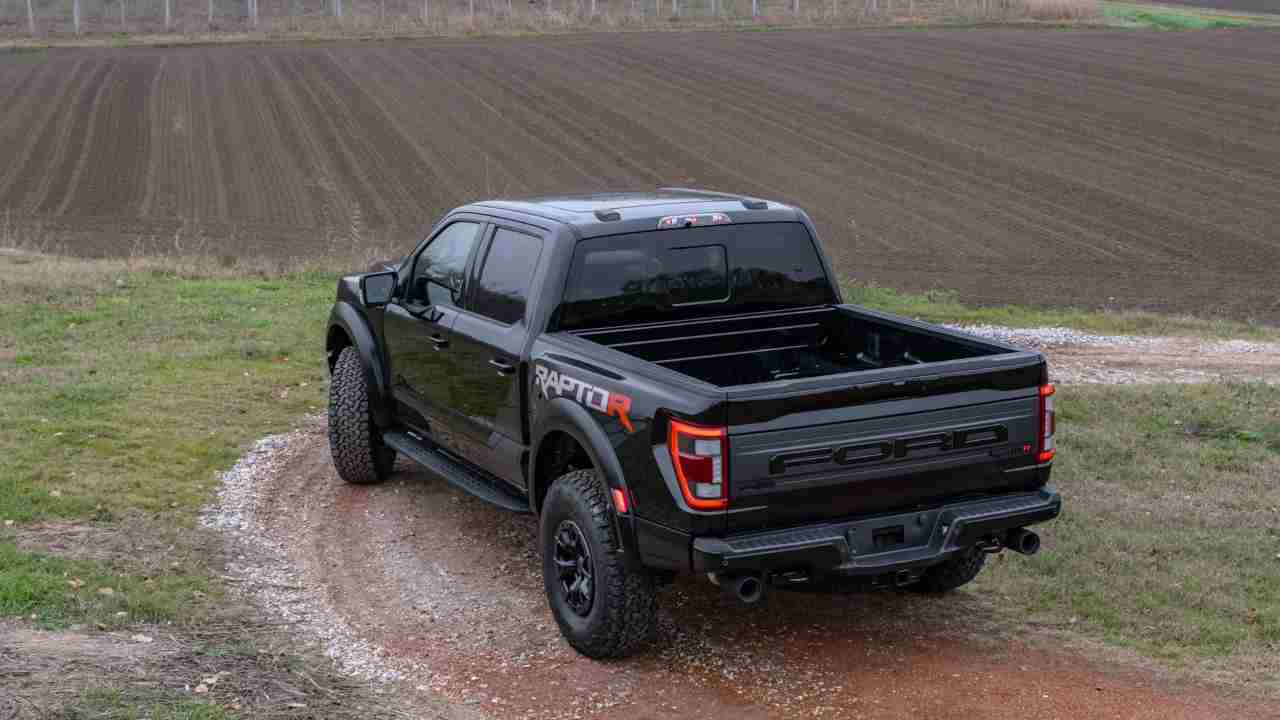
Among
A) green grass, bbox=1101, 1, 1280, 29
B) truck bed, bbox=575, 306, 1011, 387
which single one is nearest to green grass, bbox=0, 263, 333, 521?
truck bed, bbox=575, 306, 1011, 387

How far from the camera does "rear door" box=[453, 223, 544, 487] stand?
7.58 meters

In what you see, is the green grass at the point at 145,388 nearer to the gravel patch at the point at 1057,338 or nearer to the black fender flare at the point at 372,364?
the black fender flare at the point at 372,364

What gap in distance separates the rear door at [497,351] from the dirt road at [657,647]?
71cm

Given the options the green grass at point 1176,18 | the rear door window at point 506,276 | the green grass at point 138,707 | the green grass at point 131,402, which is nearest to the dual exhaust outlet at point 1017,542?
the rear door window at point 506,276

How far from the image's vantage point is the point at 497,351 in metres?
7.69

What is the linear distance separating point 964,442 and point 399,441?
402cm

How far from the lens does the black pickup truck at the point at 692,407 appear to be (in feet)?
20.1

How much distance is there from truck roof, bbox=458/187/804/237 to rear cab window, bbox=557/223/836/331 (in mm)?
51

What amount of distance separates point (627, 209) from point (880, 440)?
2.25 metres

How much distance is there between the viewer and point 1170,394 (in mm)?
11820

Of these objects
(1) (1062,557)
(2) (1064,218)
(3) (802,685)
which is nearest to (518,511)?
(3) (802,685)

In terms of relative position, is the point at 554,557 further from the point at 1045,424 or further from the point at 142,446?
the point at 142,446

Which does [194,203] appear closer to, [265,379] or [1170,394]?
[265,379]

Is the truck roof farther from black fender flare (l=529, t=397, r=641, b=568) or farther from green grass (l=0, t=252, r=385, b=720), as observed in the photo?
green grass (l=0, t=252, r=385, b=720)
